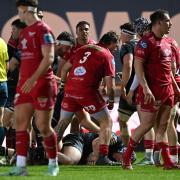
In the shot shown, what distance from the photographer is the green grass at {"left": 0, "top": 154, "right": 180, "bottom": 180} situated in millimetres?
9445

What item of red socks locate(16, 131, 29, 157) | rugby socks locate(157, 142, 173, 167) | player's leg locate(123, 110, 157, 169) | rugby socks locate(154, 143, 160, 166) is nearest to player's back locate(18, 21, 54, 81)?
red socks locate(16, 131, 29, 157)

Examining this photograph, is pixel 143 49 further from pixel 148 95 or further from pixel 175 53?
pixel 175 53

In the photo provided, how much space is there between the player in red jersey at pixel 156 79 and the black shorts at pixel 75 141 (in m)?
1.61

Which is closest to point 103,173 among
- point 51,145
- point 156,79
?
point 51,145

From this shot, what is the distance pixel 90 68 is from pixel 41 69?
101 inches

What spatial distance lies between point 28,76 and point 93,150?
3137 millimetres

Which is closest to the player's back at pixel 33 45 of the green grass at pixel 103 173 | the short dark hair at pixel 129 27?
the green grass at pixel 103 173

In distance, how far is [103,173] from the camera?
402 inches

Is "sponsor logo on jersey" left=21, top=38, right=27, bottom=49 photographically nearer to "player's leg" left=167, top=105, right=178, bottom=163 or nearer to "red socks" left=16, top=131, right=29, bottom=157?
"red socks" left=16, top=131, right=29, bottom=157

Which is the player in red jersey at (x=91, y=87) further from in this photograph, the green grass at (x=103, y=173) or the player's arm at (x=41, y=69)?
the player's arm at (x=41, y=69)

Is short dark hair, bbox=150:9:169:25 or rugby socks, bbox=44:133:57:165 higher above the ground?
short dark hair, bbox=150:9:169:25

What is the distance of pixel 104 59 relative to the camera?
11.6 metres

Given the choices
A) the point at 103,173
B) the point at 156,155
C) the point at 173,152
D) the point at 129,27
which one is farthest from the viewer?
the point at 129,27

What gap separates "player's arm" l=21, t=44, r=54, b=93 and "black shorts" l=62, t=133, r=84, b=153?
3.09 m
